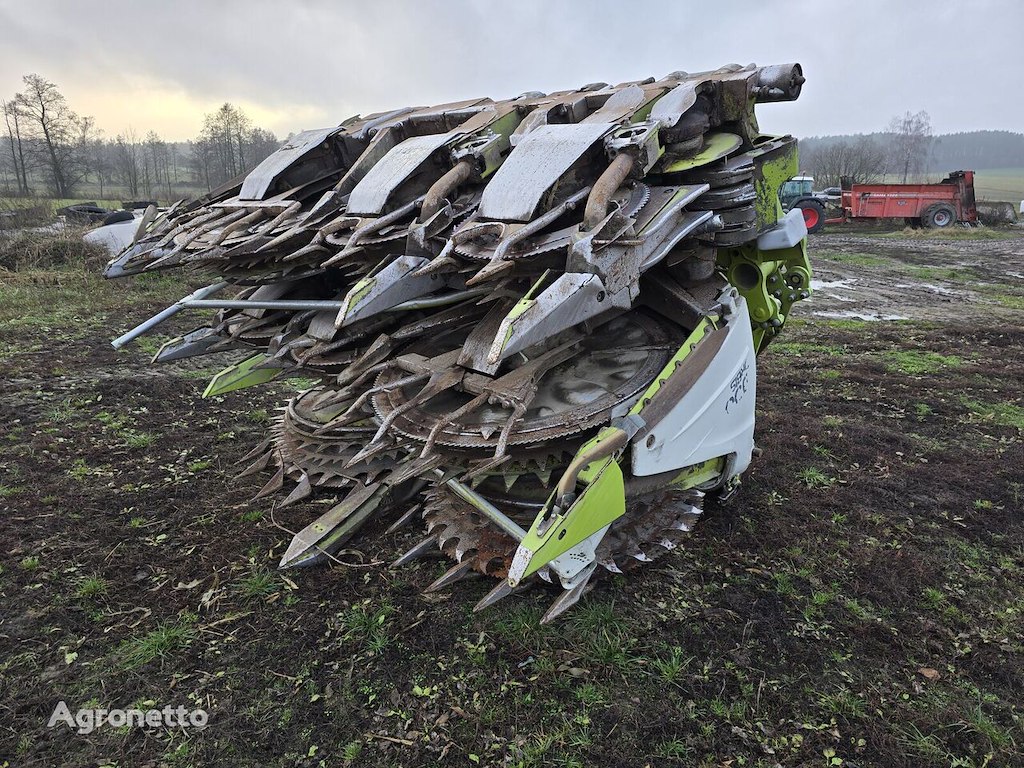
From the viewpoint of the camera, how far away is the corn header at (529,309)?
10.1 feet

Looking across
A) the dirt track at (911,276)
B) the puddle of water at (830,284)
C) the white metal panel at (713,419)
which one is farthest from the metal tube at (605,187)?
the puddle of water at (830,284)

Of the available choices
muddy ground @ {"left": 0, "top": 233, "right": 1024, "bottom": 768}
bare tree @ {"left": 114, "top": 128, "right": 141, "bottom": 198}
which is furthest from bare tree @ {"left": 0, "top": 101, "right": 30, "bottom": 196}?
muddy ground @ {"left": 0, "top": 233, "right": 1024, "bottom": 768}

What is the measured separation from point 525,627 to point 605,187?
228 cm

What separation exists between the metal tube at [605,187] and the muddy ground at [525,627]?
2038 millimetres

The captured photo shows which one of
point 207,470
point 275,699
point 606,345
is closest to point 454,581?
point 275,699

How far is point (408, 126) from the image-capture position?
4.65 metres

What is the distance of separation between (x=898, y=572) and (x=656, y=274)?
2.30m

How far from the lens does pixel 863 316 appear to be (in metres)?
11.2

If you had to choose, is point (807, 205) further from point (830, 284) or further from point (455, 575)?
point (455, 575)

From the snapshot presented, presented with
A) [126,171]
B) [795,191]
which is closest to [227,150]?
[126,171]

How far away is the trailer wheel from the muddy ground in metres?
21.9

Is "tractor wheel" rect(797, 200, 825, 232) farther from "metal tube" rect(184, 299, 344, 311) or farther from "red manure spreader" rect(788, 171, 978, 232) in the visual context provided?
"metal tube" rect(184, 299, 344, 311)

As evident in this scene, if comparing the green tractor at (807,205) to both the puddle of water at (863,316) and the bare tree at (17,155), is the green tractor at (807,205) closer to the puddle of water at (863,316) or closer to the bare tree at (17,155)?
the puddle of water at (863,316)

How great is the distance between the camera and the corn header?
3076mm
